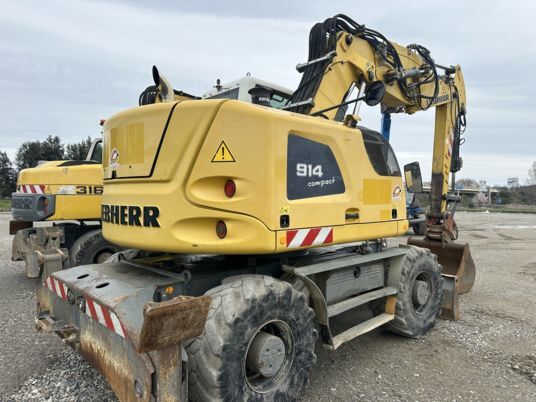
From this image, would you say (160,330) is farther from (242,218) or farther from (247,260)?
(247,260)

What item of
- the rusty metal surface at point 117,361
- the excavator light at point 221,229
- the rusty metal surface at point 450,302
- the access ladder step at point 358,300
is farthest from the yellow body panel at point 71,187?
the rusty metal surface at point 450,302

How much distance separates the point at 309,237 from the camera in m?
3.33

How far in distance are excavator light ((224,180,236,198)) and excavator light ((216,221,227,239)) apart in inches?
8.2

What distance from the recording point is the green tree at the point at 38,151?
133 ft

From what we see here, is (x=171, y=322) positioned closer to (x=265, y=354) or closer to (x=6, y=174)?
(x=265, y=354)

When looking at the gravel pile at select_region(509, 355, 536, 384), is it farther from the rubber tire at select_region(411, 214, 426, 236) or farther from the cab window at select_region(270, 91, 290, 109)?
the rubber tire at select_region(411, 214, 426, 236)

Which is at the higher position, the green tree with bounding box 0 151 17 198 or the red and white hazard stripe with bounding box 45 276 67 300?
the green tree with bounding box 0 151 17 198

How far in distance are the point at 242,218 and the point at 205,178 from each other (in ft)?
1.28

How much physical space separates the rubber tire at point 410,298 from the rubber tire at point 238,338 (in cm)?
171

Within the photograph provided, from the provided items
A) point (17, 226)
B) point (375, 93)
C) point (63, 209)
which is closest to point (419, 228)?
point (63, 209)

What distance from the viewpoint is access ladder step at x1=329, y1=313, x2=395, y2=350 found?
357 centimetres

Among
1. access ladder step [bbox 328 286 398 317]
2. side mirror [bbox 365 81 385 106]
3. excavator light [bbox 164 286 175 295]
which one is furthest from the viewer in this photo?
side mirror [bbox 365 81 385 106]

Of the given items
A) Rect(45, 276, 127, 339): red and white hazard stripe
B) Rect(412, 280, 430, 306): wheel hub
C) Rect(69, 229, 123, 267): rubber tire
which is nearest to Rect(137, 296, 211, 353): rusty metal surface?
Rect(45, 276, 127, 339): red and white hazard stripe

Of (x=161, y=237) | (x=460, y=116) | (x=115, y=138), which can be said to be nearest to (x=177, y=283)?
(x=161, y=237)
